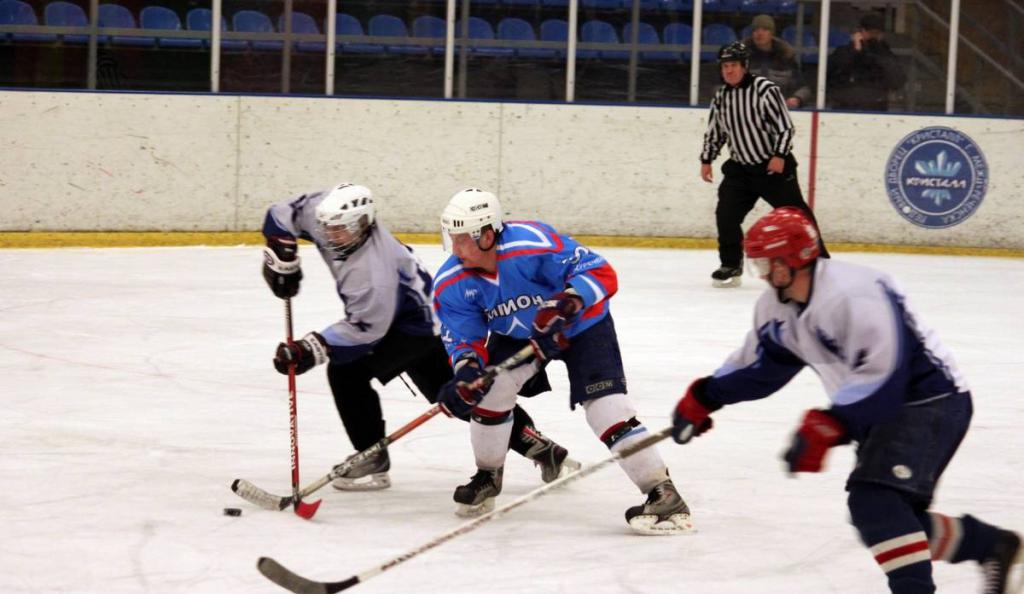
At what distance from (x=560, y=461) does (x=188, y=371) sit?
78.8 inches

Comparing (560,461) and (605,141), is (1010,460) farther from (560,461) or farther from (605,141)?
(605,141)

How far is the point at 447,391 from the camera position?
3.67m

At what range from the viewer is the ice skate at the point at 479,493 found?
12.7 feet

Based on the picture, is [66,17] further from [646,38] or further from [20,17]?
[646,38]

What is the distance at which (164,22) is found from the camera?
9.87 metres

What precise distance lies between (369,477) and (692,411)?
1272 mm

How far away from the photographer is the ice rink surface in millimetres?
3361

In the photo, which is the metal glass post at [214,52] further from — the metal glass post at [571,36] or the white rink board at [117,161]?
the metal glass post at [571,36]

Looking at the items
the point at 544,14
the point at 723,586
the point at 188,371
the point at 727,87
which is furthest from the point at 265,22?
the point at 723,586

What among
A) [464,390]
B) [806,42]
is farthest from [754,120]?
[464,390]

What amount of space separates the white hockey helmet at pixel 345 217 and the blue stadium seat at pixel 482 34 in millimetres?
6423

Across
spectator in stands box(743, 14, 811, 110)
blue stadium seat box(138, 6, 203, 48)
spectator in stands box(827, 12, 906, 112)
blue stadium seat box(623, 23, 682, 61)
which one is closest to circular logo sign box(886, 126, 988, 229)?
spectator in stands box(827, 12, 906, 112)

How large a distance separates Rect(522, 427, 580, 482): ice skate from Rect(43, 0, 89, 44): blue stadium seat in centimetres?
651

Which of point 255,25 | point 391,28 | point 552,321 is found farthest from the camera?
A: point 391,28
